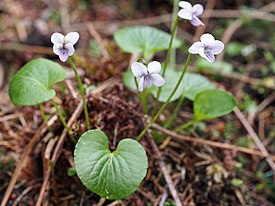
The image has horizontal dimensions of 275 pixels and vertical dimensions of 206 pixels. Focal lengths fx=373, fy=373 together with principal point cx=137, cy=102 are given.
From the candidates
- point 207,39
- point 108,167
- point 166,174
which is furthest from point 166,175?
point 207,39

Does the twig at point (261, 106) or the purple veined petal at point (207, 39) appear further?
the twig at point (261, 106)

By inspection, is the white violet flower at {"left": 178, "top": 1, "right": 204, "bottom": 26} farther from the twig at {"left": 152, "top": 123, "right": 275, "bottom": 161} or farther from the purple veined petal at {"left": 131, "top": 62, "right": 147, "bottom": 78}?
the twig at {"left": 152, "top": 123, "right": 275, "bottom": 161}

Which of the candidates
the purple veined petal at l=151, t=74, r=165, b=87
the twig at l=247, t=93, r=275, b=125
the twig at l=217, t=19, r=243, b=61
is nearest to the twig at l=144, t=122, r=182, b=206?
the purple veined petal at l=151, t=74, r=165, b=87

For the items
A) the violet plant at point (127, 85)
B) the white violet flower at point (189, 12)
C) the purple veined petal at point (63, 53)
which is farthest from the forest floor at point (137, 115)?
the white violet flower at point (189, 12)

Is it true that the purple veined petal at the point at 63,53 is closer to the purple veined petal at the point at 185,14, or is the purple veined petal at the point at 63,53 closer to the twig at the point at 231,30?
the purple veined petal at the point at 185,14

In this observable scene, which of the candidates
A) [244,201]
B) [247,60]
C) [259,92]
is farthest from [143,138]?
[247,60]

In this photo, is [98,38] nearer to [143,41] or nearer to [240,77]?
[143,41]

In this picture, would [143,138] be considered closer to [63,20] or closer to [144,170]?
[144,170]
